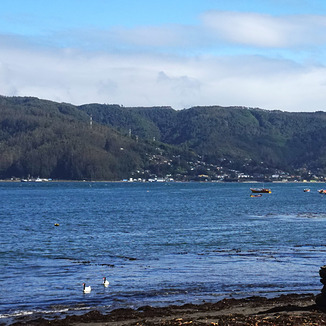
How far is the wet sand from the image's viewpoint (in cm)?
2944

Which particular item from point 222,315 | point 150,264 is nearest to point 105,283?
point 150,264

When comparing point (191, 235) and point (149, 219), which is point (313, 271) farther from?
point (149, 219)

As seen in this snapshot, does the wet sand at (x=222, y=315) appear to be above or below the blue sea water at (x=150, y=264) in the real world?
above

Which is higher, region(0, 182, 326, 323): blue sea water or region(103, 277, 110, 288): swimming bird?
region(103, 277, 110, 288): swimming bird

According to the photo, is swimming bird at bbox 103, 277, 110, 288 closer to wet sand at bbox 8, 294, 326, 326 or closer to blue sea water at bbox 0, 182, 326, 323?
blue sea water at bbox 0, 182, 326, 323

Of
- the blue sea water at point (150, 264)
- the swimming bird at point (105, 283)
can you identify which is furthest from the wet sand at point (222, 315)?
the swimming bird at point (105, 283)

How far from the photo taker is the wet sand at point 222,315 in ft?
96.6

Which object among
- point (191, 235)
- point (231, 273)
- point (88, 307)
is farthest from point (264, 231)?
point (88, 307)

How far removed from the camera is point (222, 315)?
3284cm

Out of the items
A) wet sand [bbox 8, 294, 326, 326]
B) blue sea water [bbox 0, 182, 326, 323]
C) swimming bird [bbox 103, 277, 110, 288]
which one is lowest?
blue sea water [bbox 0, 182, 326, 323]

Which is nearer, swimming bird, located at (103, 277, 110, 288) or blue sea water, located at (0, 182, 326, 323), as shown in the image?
blue sea water, located at (0, 182, 326, 323)

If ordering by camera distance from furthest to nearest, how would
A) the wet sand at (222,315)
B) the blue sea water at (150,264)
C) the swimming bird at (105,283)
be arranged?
the swimming bird at (105,283), the blue sea water at (150,264), the wet sand at (222,315)

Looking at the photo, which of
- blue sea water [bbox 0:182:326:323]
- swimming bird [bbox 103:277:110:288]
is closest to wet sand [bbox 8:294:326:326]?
blue sea water [bbox 0:182:326:323]

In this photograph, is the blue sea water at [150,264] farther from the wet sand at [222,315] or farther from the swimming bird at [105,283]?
the wet sand at [222,315]
